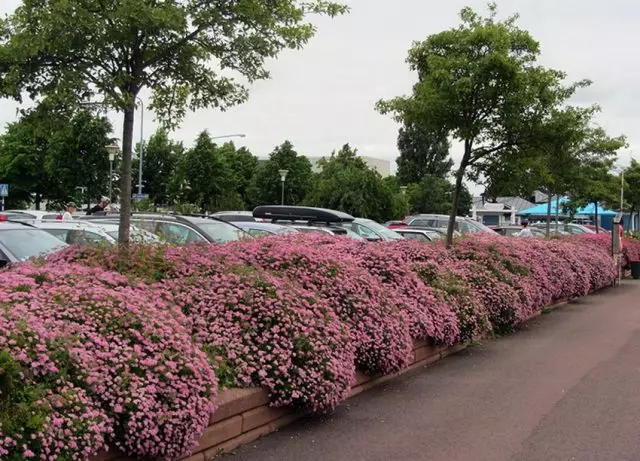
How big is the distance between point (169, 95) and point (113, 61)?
921 mm

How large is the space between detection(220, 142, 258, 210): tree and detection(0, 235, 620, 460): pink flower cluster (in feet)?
155

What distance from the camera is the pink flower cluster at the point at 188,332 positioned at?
3.66 metres

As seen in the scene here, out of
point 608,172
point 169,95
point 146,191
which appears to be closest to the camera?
point 169,95

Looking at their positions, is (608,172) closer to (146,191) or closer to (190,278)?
(190,278)

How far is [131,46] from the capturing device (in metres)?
6.73

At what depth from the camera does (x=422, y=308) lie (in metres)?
7.98

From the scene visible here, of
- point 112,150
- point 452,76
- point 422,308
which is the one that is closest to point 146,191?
point 112,150

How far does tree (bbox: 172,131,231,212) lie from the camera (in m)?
43.0

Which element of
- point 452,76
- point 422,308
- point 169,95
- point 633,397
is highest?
point 452,76

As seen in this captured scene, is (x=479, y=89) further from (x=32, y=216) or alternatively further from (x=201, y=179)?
(x=201, y=179)

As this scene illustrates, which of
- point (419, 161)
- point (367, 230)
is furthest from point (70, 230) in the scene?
point (419, 161)

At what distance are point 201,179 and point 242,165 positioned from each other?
17130mm

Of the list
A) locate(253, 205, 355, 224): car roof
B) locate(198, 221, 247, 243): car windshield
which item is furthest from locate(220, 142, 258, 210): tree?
locate(198, 221, 247, 243): car windshield

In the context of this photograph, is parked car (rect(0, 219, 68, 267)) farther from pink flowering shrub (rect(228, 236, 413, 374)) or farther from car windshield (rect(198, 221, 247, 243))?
car windshield (rect(198, 221, 247, 243))
